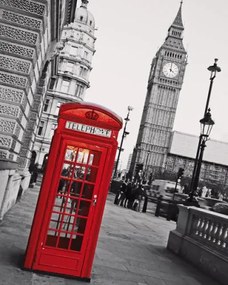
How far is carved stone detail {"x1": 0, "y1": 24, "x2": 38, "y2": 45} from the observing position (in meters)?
8.67

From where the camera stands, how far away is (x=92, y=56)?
68625 millimetres

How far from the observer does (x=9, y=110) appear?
8.59 m

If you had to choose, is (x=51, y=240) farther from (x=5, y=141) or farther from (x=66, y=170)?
(x=5, y=141)

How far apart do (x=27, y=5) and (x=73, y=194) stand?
4868 mm

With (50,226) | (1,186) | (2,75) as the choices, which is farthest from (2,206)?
(50,226)

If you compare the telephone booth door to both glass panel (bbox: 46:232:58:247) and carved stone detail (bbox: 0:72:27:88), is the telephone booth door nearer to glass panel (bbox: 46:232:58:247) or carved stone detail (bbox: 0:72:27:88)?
glass panel (bbox: 46:232:58:247)

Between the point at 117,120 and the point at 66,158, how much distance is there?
37.3 inches

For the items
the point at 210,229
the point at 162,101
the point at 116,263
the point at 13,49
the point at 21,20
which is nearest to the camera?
the point at 116,263

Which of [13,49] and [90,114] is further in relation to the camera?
[13,49]

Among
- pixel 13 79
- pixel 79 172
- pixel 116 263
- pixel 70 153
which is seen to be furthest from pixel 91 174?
pixel 13 79

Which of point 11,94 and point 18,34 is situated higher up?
point 18,34

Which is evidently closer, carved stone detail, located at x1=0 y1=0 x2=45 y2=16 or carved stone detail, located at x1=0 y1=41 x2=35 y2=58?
carved stone detail, located at x1=0 y1=41 x2=35 y2=58

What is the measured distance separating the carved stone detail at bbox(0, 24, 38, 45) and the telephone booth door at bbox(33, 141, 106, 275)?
12.5 ft

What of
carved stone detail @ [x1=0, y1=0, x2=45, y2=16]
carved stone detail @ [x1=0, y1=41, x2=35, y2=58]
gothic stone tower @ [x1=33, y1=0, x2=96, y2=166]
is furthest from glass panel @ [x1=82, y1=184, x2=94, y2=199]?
gothic stone tower @ [x1=33, y1=0, x2=96, y2=166]
